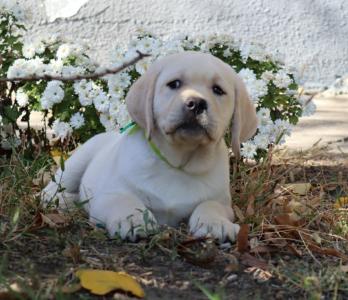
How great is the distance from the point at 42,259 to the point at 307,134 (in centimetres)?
341

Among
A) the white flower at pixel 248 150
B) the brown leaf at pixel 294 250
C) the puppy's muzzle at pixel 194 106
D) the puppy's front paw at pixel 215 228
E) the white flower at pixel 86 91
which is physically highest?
the puppy's muzzle at pixel 194 106

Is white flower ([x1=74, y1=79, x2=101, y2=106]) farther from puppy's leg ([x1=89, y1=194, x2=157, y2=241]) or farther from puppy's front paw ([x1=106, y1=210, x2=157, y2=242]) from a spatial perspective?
puppy's front paw ([x1=106, y1=210, x2=157, y2=242])

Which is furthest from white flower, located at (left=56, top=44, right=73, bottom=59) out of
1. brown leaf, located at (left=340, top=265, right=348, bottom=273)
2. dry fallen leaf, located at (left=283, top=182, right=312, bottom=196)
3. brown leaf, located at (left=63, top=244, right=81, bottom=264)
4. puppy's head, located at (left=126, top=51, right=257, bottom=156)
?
brown leaf, located at (left=340, top=265, right=348, bottom=273)

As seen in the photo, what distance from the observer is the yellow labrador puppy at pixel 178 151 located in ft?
10.7

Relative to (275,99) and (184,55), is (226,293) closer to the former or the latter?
(184,55)

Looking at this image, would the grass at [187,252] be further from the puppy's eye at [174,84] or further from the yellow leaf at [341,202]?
the puppy's eye at [174,84]

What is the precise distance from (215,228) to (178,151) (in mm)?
428

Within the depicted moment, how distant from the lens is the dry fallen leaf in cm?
427

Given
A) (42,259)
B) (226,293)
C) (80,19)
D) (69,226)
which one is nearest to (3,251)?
(42,259)

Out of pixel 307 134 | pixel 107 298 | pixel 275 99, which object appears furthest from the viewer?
pixel 307 134

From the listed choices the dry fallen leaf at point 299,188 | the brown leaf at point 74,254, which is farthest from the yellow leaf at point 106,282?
the dry fallen leaf at point 299,188

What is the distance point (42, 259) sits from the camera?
9.36ft

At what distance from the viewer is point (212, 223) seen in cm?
322

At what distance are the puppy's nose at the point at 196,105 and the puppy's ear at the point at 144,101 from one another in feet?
0.80
